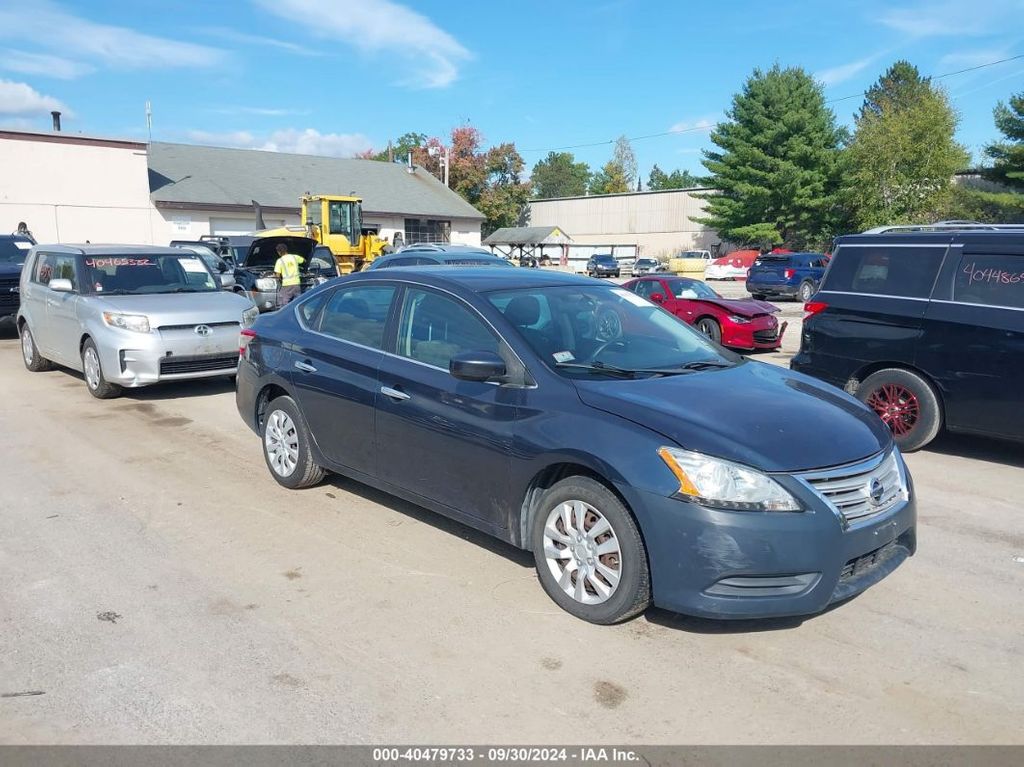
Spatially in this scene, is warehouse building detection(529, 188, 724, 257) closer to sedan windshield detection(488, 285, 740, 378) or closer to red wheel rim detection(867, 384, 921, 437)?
red wheel rim detection(867, 384, 921, 437)

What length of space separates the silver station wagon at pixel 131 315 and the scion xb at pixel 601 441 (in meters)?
3.79

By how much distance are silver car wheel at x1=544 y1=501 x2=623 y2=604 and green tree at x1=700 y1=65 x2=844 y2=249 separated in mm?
49848

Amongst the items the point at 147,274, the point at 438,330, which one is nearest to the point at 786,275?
the point at 147,274

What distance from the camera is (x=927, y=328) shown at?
23.5 ft

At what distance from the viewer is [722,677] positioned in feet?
11.7

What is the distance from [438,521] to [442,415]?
110 cm

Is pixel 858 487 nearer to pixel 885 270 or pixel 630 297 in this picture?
pixel 630 297

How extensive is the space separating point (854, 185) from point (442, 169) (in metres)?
30.3

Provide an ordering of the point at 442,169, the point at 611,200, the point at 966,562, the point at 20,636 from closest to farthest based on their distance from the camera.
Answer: the point at 20,636
the point at 966,562
the point at 442,169
the point at 611,200

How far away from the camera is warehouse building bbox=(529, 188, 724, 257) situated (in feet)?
215

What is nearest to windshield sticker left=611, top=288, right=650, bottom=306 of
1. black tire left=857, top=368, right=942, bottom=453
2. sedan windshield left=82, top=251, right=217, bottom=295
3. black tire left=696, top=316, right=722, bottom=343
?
black tire left=857, top=368, right=942, bottom=453

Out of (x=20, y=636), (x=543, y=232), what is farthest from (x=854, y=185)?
(x=20, y=636)

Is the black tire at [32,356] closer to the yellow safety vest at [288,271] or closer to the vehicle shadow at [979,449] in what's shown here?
the yellow safety vest at [288,271]
